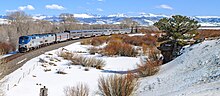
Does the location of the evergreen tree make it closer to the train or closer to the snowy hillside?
the snowy hillside

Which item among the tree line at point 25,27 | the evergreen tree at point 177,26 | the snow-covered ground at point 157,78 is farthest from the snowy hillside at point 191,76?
the tree line at point 25,27

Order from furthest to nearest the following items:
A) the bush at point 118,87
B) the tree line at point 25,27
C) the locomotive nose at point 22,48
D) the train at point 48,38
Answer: the tree line at point 25,27 < the train at point 48,38 < the locomotive nose at point 22,48 < the bush at point 118,87

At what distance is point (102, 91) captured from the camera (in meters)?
22.7

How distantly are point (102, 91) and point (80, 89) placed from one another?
2104 mm

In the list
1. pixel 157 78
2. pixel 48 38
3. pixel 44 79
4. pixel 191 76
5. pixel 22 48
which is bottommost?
pixel 44 79

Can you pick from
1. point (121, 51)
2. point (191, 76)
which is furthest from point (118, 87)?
point (121, 51)

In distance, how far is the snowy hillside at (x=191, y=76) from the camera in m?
20.7

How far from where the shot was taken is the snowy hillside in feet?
68.0

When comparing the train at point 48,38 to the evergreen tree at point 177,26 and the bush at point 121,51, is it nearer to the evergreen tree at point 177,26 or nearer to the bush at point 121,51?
the bush at point 121,51

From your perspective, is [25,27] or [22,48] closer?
[22,48]

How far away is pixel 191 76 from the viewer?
2491cm

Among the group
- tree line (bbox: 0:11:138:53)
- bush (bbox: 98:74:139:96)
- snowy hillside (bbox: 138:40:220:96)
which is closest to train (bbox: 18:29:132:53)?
→ tree line (bbox: 0:11:138:53)

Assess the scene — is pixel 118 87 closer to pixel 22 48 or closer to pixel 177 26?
pixel 177 26

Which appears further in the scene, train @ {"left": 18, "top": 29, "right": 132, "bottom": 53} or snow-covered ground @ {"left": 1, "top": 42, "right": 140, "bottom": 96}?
train @ {"left": 18, "top": 29, "right": 132, "bottom": 53}
